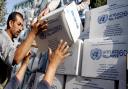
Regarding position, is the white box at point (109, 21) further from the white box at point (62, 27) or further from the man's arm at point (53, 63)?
the man's arm at point (53, 63)

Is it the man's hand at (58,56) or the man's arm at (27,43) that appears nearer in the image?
the man's hand at (58,56)

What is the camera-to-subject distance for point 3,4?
9609mm

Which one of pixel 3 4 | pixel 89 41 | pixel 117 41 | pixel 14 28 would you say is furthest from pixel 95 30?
pixel 3 4

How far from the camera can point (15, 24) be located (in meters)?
2.03

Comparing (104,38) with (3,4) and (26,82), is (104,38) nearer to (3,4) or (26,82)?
(26,82)

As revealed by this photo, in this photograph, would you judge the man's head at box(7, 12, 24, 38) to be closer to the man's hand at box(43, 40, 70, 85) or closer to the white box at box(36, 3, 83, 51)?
the white box at box(36, 3, 83, 51)

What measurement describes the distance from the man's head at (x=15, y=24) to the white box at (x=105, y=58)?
492 millimetres

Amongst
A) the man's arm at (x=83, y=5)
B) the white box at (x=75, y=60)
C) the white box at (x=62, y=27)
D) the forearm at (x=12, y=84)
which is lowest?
the forearm at (x=12, y=84)

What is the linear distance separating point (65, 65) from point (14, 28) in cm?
47

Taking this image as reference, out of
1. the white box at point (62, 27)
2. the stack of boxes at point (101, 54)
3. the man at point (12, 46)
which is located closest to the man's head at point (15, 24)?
the man at point (12, 46)

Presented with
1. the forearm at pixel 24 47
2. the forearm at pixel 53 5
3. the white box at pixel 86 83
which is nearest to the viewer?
the forearm at pixel 24 47

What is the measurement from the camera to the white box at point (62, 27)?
1.88 m

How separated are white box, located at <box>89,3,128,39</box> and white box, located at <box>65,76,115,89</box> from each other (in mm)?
317

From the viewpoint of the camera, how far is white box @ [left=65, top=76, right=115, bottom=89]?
5.79ft
